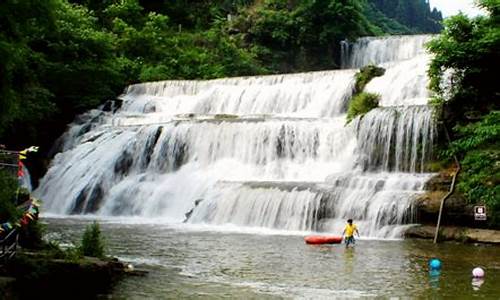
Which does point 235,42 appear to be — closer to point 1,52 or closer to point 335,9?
point 335,9

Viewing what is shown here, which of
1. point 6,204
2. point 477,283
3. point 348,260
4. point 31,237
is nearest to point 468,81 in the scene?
point 348,260

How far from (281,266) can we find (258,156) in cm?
1459

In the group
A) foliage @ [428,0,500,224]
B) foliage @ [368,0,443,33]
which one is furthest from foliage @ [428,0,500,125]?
foliage @ [368,0,443,33]

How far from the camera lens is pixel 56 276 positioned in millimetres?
12023

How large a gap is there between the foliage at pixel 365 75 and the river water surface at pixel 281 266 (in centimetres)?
1357

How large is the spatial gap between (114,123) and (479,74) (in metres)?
20.4

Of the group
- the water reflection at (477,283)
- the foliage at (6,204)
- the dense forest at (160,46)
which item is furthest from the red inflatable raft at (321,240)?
the dense forest at (160,46)

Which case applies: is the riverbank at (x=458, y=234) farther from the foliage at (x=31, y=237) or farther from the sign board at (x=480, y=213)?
the foliage at (x=31, y=237)

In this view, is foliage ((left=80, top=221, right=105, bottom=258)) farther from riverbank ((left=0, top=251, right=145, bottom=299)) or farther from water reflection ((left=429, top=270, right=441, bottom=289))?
water reflection ((left=429, top=270, right=441, bottom=289))

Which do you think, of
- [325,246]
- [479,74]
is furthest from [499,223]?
[479,74]

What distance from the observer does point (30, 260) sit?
11781 mm

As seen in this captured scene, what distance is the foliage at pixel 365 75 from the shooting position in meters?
33.2

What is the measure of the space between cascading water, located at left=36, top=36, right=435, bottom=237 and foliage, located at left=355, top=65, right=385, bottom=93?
1.27ft

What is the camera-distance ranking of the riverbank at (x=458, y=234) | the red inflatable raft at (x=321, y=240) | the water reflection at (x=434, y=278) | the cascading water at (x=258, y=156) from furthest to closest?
the cascading water at (x=258, y=156)
the riverbank at (x=458, y=234)
the red inflatable raft at (x=321, y=240)
the water reflection at (x=434, y=278)
